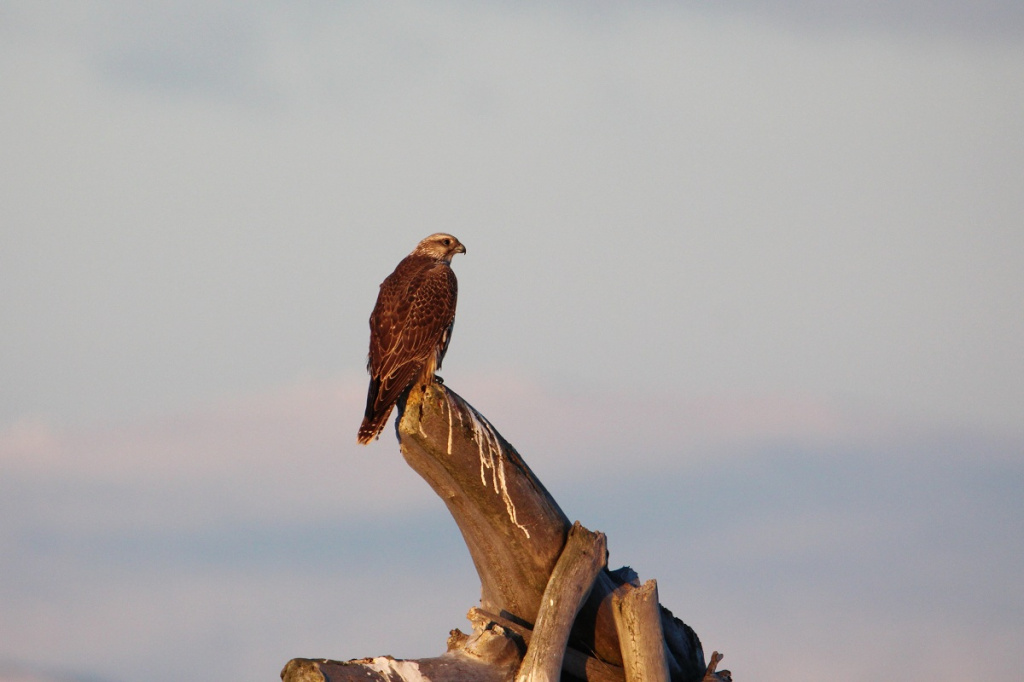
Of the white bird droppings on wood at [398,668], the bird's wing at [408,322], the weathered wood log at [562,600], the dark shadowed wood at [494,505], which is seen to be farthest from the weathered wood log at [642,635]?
the bird's wing at [408,322]

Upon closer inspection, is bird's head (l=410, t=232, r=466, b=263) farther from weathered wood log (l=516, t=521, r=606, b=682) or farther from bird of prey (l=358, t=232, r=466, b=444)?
weathered wood log (l=516, t=521, r=606, b=682)

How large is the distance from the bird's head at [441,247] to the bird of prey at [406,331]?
0.24 metres

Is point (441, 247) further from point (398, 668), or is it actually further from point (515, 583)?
point (398, 668)

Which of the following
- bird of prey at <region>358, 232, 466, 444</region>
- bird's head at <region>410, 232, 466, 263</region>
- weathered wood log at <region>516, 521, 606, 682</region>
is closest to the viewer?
weathered wood log at <region>516, 521, 606, 682</region>

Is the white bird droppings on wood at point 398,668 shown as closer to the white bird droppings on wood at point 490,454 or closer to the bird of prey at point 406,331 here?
the white bird droppings on wood at point 490,454

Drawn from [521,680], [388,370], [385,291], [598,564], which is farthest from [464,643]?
[385,291]

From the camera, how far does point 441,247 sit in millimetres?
14656

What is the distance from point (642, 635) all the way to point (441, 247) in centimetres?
512

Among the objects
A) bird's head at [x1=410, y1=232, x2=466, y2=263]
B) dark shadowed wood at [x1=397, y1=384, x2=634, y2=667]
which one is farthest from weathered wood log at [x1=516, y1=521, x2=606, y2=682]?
bird's head at [x1=410, y1=232, x2=466, y2=263]

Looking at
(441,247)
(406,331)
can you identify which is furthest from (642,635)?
(441,247)

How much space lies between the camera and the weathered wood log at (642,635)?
12.9 meters

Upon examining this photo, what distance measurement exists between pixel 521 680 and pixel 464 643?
0.71 metres

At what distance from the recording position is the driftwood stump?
40.2ft

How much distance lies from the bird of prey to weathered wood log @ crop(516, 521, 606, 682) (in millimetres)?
2355
